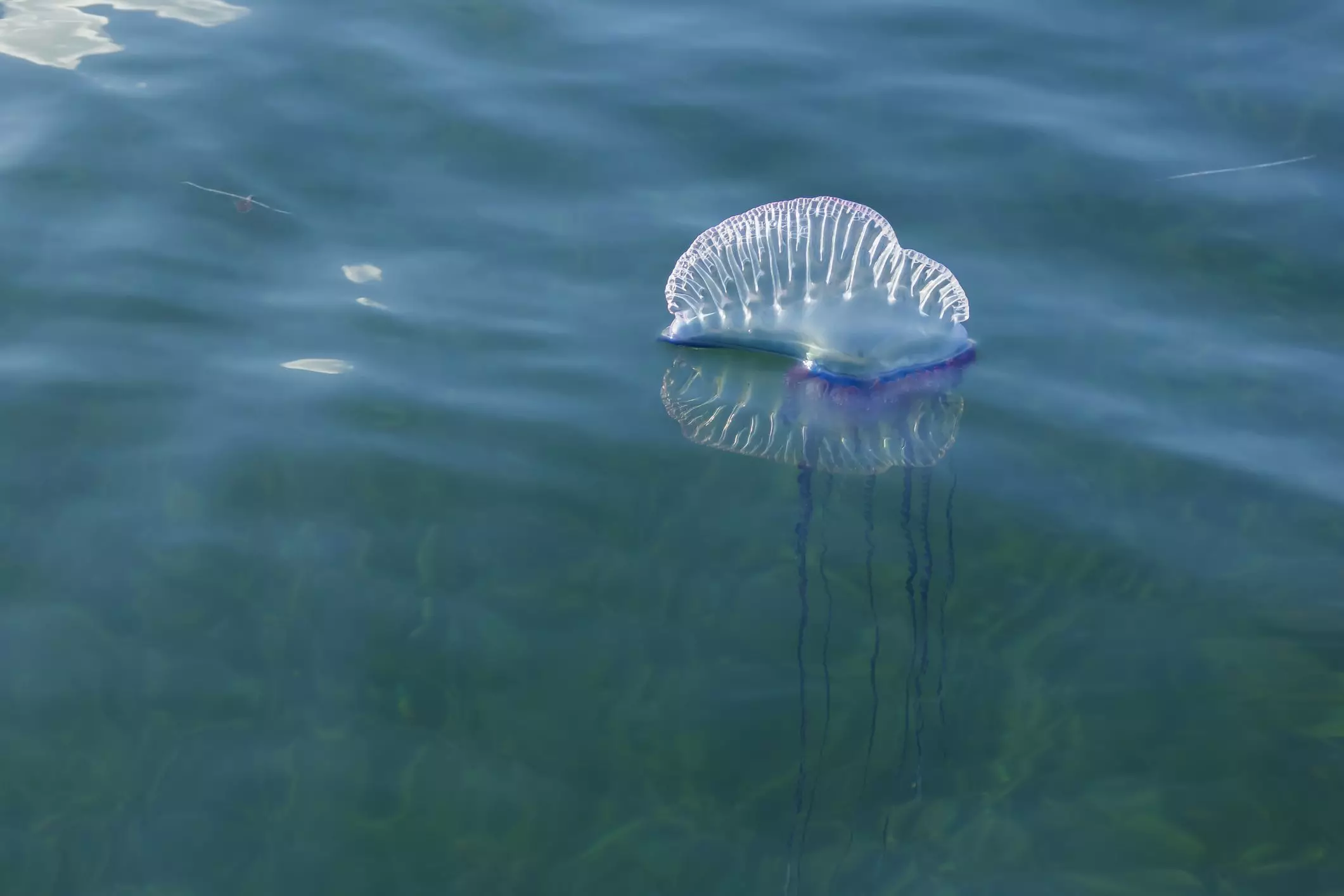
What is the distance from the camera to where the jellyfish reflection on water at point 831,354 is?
558cm

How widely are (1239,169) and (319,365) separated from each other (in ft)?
15.4

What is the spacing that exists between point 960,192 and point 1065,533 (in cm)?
208

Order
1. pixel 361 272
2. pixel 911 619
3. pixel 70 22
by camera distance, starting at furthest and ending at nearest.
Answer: pixel 70 22 < pixel 361 272 < pixel 911 619

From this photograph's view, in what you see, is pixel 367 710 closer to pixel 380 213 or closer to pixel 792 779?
pixel 792 779

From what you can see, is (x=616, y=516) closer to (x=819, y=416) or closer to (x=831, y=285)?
(x=819, y=416)

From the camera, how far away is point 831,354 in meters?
5.66

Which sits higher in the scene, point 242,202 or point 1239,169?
point 1239,169

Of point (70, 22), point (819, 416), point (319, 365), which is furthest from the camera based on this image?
point (70, 22)

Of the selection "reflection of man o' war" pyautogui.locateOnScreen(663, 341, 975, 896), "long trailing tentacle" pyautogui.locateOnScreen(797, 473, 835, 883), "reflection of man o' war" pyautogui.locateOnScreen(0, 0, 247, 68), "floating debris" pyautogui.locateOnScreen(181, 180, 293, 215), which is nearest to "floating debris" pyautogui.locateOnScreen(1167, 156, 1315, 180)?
"reflection of man o' war" pyautogui.locateOnScreen(663, 341, 975, 896)

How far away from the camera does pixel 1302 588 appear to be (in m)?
5.43

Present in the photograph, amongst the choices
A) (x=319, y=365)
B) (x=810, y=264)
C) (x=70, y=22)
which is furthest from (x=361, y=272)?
(x=70, y=22)

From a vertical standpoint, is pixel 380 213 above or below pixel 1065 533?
above

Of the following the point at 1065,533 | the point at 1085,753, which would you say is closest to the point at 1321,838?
the point at 1085,753

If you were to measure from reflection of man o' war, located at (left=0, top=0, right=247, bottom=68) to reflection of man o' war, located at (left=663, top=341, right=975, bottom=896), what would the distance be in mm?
3896
